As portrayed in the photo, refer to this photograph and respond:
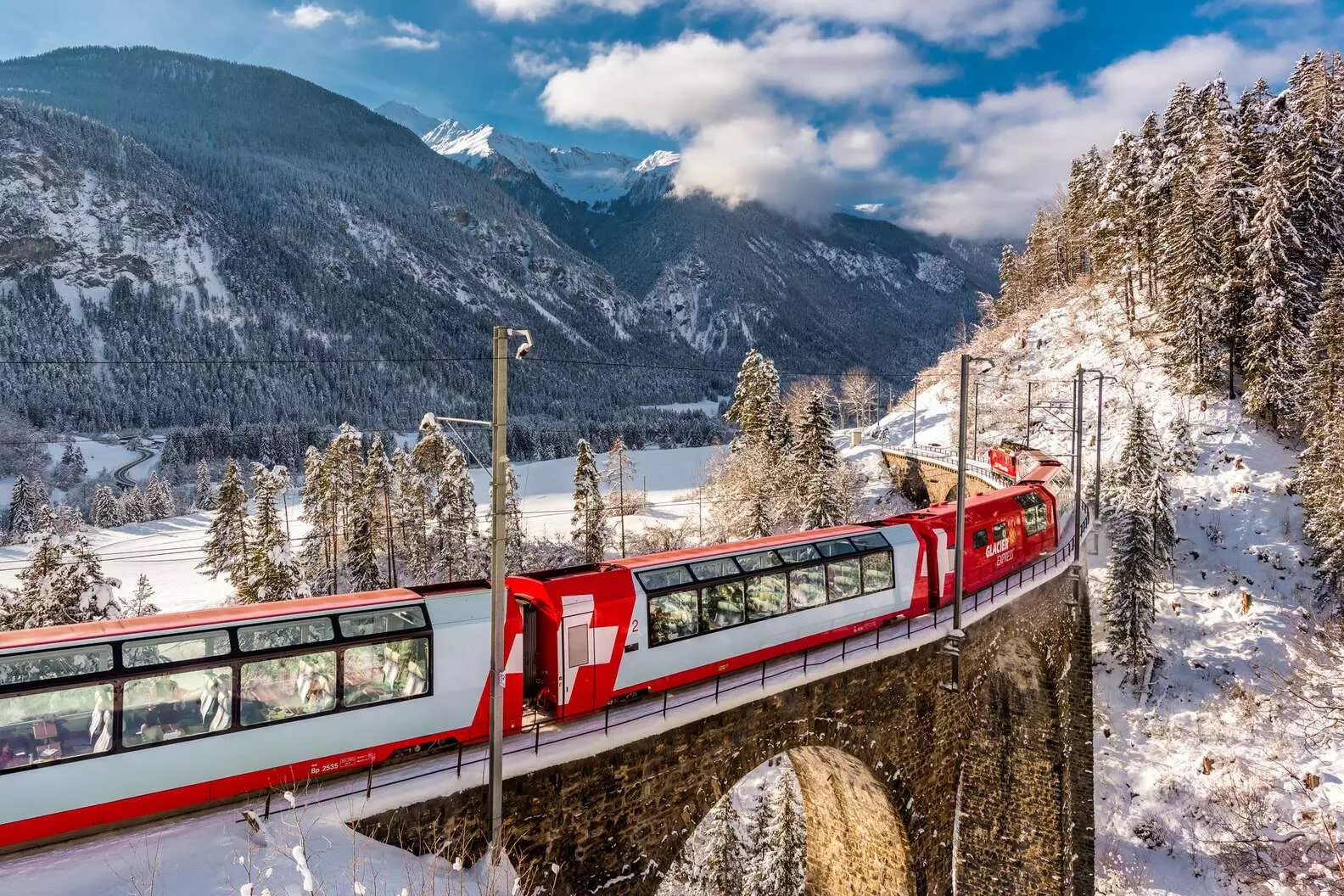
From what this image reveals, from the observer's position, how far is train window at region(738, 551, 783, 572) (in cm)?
1443

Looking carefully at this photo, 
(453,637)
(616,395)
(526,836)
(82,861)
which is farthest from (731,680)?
(616,395)

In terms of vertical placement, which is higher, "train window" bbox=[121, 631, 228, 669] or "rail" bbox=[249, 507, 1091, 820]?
"train window" bbox=[121, 631, 228, 669]

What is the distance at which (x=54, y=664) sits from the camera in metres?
8.28

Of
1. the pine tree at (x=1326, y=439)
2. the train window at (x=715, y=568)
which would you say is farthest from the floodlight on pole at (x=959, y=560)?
the pine tree at (x=1326, y=439)

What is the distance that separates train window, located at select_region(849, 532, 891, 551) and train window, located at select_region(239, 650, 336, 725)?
38.2ft

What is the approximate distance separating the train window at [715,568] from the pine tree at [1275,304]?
42972 millimetres

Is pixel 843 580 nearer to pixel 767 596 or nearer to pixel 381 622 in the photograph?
pixel 767 596

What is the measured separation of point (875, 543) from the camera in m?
17.0

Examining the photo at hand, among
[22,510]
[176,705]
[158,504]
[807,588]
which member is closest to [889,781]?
[807,588]

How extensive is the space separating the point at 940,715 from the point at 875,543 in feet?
17.0

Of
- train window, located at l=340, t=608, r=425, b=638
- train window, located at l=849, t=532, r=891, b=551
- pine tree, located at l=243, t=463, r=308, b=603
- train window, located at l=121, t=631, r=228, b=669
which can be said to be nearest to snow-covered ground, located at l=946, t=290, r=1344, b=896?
train window, located at l=849, t=532, r=891, b=551

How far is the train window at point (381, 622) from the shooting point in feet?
32.7

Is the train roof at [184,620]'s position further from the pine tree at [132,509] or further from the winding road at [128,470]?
the winding road at [128,470]

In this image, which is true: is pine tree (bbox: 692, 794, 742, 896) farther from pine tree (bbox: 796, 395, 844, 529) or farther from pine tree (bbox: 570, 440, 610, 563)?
pine tree (bbox: 570, 440, 610, 563)
